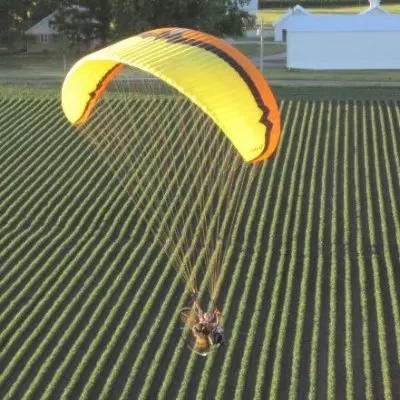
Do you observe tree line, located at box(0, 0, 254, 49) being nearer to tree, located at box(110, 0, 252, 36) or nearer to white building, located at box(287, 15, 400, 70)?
tree, located at box(110, 0, 252, 36)

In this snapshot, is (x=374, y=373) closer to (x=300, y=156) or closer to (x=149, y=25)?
(x=300, y=156)

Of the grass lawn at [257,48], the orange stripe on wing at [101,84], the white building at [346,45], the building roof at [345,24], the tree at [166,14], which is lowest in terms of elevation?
the grass lawn at [257,48]

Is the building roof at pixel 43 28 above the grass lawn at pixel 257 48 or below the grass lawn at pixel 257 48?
above

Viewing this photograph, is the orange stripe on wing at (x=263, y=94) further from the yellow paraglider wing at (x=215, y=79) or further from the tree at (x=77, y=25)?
the tree at (x=77, y=25)

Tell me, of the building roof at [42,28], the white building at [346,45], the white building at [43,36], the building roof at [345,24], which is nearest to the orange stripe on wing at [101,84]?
the white building at [346,45]

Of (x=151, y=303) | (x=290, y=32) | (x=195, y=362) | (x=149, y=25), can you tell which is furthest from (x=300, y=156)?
(x=149, y=25)

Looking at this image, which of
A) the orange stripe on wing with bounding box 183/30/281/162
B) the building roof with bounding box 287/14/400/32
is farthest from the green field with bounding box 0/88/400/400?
the building roof with bounding box 287/14/400/32

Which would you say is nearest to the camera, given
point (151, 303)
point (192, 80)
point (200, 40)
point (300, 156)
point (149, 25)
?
point (192, 80)
